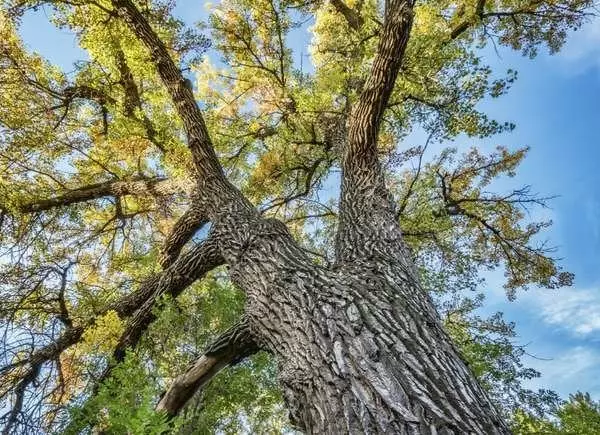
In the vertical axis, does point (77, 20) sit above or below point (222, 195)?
above

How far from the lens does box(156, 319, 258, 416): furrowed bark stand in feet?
11.9

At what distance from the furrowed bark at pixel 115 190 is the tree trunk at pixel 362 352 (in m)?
5.27

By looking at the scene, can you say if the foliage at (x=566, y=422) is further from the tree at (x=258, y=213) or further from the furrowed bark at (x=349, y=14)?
the furrowed bark at (x=349, y=14)

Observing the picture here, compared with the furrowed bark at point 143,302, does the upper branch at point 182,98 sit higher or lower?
higher

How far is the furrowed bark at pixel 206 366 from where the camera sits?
11.9 feet

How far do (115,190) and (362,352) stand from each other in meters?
7.54

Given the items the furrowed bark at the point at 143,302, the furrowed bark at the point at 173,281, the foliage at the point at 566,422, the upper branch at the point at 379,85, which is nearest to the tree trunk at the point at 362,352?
the furrowed bark at the point at 173,281

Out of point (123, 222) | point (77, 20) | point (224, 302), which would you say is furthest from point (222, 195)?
point (123, 222)

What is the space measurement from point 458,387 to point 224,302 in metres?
3.76

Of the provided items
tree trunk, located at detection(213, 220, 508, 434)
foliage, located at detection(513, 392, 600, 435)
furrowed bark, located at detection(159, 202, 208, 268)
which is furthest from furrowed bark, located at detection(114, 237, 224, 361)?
foliage, located at detection(513, 392, 600, 435)

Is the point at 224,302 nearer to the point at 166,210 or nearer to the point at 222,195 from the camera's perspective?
the point at 222,195

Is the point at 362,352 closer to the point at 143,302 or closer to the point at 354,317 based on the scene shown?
the point at 354,317

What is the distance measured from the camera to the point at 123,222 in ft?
30.1

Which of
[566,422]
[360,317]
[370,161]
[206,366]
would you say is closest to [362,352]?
[360,317]
